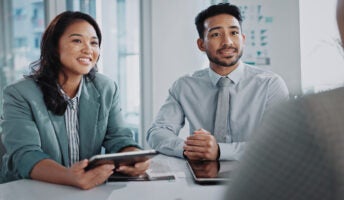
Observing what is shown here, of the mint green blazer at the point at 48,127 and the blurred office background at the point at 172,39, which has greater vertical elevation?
the blurred office background at the point at 172,39

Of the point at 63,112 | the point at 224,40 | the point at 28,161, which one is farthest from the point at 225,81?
the point at 28,161

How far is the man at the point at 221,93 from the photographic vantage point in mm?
1964

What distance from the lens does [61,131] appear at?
168cm

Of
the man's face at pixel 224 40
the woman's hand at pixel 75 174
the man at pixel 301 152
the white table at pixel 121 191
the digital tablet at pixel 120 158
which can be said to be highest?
the man's face at pixel 224 40

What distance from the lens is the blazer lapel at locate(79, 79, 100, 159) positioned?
178 centimetres

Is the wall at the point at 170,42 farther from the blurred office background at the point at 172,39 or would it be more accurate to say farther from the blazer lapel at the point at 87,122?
the blazer lapel at the point at 87,122

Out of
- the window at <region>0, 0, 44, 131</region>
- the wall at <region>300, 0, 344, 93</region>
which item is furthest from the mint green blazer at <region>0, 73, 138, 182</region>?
the wall at <region>300, 0, 344, 93</region>

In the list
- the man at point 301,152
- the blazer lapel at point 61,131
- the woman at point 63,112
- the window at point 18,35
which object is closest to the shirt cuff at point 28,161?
the woman at point 63,112

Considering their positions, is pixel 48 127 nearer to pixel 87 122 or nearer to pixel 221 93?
pixel 87 122

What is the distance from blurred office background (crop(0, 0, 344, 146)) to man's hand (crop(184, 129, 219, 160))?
181 cm

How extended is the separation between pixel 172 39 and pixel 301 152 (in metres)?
3.15

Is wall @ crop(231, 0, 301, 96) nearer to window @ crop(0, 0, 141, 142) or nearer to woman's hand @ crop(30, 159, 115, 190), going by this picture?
window @ crop(0, 0, 141, 142)

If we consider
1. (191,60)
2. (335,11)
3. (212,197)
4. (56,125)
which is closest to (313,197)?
(335,11)

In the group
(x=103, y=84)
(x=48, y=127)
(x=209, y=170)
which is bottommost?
(x=209, y=170)
